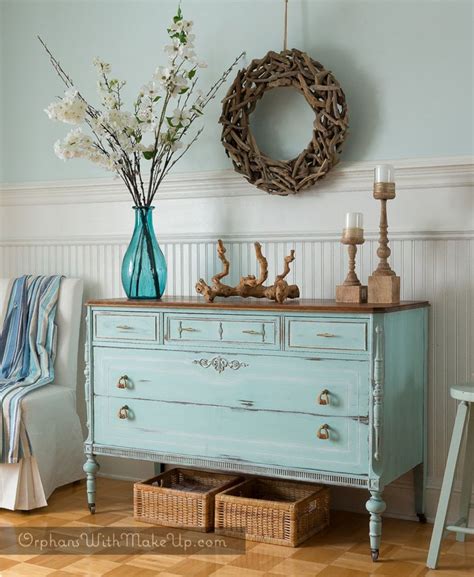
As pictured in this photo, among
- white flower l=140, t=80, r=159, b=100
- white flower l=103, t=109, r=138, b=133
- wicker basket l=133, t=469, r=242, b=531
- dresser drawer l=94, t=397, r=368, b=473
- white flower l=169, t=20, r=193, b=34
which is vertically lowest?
→ wicker basket l=133, t=469, r=242, b=531

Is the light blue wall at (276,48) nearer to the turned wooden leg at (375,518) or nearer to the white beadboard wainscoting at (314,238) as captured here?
the white beadboard wainscoting at (314,238)

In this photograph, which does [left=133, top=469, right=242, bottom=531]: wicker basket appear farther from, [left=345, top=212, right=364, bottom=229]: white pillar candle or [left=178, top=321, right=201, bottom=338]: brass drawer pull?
[left=345, top=212, right=364, bottom=229]: white pillar candle

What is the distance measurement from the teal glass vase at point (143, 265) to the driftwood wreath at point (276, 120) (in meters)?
0.43

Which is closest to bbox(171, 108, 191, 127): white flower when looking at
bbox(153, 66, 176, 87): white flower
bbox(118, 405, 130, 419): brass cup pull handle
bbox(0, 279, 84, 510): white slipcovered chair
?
bbox(153, 66, 176, 87): white flower

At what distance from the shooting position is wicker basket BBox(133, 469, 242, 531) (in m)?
3.01

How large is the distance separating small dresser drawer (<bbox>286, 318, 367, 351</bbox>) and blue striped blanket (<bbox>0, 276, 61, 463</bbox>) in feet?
3.93

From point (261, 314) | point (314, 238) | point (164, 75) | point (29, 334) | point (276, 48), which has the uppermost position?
point (276, 48)

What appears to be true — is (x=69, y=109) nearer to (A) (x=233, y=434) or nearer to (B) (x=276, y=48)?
(B) (x=276, y=48)

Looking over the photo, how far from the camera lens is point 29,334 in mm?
3664

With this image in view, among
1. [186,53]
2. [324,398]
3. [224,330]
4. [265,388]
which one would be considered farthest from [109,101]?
[324,398]

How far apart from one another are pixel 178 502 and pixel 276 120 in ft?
4.98

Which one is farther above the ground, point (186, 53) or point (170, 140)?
point (186, 53)

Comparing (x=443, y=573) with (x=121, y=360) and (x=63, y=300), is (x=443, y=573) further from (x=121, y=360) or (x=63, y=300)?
(x=63, y=300)

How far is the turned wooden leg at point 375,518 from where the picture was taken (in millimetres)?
2691
